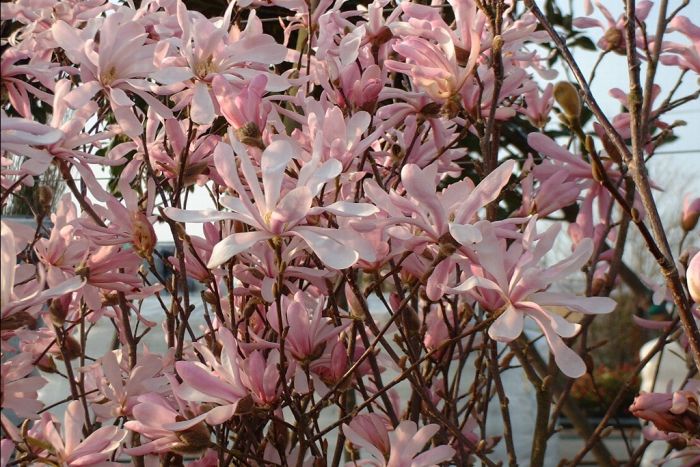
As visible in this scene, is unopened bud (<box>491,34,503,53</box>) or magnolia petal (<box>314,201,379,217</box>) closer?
magnolia petal (<box>314,201,379,217</box>)

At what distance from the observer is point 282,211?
18.5 inches

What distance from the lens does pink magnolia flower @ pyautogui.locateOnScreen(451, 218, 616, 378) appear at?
1.55 ft

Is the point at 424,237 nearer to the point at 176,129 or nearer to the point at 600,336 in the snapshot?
the point at 176,129

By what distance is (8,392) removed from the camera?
→ 0.59 metres

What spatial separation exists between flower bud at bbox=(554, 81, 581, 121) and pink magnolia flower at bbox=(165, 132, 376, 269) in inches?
4.5

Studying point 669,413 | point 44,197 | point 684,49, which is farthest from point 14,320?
point 684,49

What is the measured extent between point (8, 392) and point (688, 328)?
441 millimetres

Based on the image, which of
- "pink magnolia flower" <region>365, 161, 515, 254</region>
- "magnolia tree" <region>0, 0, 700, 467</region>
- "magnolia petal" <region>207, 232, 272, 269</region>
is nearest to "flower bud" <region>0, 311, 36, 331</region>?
"magnolia tree" <region>0, 0, 700, 467</region>

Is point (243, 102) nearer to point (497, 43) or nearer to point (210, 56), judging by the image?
point (210, 56)

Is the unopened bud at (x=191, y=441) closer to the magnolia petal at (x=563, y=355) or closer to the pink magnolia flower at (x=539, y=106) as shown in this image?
the magnolia petal at (x=563, y=355)

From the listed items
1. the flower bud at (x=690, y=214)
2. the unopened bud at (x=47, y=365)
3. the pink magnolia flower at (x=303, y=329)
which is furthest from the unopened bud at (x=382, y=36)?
the unopened bud at (x=47, y=365)

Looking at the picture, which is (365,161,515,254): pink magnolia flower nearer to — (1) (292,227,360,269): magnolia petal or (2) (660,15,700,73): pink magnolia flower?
(1) (292,227,360,269): magnolia petal

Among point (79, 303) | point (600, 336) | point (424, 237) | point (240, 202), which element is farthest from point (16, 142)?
point (600, 336)

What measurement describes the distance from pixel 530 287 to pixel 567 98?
11 centimetres
